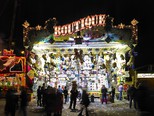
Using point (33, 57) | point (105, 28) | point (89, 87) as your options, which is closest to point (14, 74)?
point (33, 57)

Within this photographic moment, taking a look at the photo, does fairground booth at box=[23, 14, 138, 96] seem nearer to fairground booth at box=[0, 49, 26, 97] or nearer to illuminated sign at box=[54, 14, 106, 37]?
illuminated sign at box=[54, 14, 106, 37]

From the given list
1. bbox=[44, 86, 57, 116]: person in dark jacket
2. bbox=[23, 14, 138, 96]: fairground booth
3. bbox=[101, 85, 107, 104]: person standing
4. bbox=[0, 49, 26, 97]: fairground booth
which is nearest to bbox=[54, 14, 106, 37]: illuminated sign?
bbox=[23, 14, 138, 96]: fairground booth

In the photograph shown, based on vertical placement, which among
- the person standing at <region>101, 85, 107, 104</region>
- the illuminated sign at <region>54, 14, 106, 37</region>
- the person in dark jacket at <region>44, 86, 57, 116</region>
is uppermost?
the illuminated sign at <region>54, 14, 106, 37</region>

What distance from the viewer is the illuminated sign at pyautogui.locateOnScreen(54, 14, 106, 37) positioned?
2441cm

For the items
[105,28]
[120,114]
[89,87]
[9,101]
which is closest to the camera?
[9,101]

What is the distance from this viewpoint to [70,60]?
1200 inches

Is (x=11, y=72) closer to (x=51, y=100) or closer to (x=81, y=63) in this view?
(x=81, y=63)

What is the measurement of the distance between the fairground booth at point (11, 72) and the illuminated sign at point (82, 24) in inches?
273

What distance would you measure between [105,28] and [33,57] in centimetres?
738

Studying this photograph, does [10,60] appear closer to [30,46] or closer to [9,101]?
[30,46]

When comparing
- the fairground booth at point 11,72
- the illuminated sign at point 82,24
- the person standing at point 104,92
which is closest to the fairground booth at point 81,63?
the illuminated sign at point 82,24

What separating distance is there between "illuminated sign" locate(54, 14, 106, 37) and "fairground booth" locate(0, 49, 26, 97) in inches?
273

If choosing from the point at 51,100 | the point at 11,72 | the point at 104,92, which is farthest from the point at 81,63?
the point at 51,100

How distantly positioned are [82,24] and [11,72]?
10774 mm
